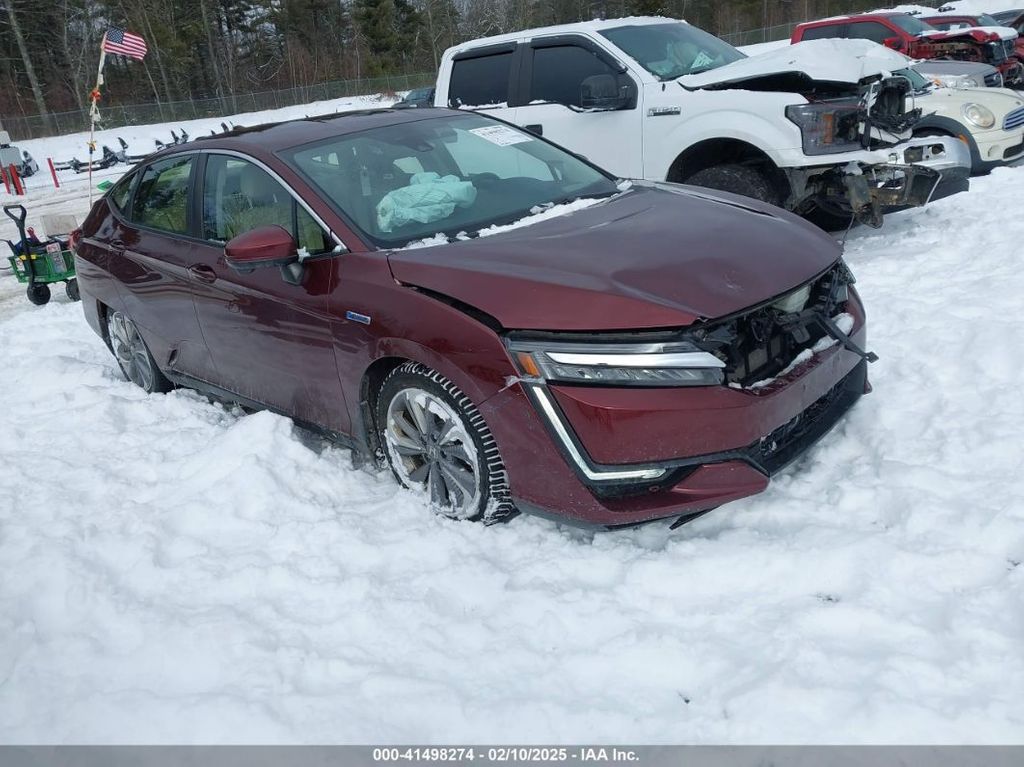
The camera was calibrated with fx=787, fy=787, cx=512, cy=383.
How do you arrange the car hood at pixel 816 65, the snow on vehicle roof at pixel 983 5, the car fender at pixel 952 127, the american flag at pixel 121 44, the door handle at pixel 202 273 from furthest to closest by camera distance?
the snow on vehicle roof at pixel 983 5
the american flag at pixel 121 44
the car fender at pixel 952 127
the car hood at pixel 816 65
the door handle at pixel 202 273

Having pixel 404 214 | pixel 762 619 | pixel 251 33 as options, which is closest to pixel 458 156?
pixel 404 214

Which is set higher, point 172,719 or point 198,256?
point 198,256

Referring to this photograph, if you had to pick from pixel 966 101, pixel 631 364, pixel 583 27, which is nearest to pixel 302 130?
pixel 631 364

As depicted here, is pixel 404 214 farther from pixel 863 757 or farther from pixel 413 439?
pixel 863 757

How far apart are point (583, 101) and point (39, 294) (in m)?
6.08

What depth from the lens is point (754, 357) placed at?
2848 millimetres

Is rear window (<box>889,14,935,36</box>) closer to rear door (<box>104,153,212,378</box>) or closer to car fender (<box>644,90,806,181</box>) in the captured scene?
car fender (<box>644,90,806,181</box>)

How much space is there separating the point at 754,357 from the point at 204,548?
231cm

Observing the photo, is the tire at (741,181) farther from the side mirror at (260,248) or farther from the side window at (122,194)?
the side window at (122,194)

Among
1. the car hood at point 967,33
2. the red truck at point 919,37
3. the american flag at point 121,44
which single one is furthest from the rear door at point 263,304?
the car hood at point 967,33

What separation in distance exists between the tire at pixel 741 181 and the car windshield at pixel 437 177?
7.31 ft

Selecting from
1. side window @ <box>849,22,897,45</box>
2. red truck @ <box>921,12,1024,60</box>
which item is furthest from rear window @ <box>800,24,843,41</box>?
red truck @ <box>921,12,1024,60</box>

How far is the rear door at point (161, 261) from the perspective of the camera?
14.2 ft

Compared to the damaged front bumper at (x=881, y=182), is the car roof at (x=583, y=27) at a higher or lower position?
higher
